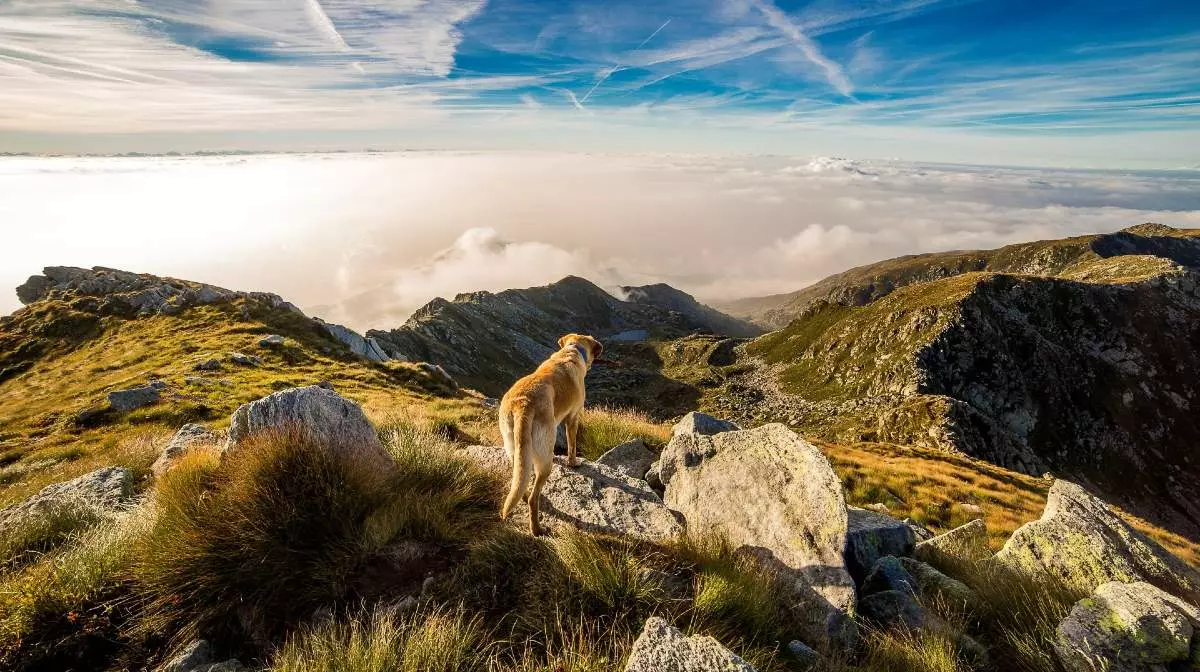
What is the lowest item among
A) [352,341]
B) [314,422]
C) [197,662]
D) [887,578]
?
[352,341]

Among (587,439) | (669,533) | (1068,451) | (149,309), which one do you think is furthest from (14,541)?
(1068,451)

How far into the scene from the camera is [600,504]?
7.62 meters

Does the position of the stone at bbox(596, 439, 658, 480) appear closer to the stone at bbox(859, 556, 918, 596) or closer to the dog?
the dog

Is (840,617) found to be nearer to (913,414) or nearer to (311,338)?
(311,338)

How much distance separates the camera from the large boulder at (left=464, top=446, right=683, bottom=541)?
702 cm

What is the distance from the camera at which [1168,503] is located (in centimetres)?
10400

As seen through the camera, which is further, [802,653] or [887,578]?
[887,578]

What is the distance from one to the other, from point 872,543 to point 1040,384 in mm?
156791

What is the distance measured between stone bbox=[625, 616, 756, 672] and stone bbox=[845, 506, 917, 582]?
3.96 metres

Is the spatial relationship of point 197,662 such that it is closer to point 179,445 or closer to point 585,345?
point 585,345

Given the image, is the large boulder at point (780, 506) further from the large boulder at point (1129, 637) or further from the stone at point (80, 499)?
the stone at point (80, 499)

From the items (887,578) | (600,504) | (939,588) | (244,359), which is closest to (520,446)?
(600,504)

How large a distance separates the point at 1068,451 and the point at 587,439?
149 metres

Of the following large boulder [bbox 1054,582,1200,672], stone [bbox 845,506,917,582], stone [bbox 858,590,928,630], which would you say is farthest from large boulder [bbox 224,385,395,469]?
large boulder [bbox 1054,582,1200,672]
